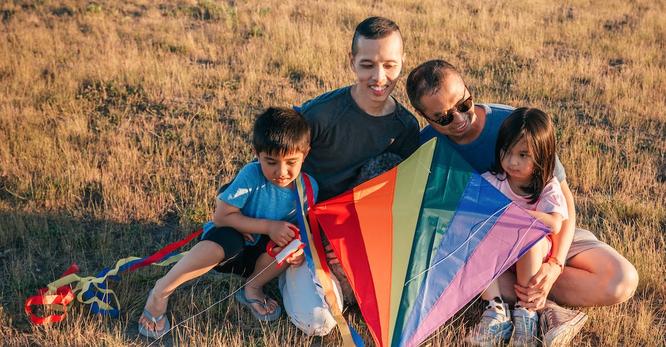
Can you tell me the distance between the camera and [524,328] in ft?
13.9

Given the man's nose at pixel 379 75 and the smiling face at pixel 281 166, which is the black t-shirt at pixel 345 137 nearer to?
the man's nose at pixel 379 75

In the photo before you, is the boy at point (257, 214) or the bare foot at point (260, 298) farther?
the bare foot at point (260, 298)

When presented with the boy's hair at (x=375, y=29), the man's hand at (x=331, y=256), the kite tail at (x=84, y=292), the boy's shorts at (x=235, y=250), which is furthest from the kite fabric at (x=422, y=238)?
the kite tail at (x=84, y=292)

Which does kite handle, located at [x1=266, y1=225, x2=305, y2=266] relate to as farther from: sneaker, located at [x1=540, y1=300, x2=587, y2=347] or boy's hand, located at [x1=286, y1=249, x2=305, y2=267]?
sneaker, located at [x1=540, y1=300, x2=587, y2=347]

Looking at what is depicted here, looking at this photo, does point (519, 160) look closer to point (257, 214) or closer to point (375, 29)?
point (375, 29)

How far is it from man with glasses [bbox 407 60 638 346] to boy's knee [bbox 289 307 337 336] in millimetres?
901

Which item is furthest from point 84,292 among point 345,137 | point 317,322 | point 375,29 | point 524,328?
point 524,328

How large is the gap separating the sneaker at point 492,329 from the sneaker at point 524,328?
50 millimetres

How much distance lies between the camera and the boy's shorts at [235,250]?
4.36 metres

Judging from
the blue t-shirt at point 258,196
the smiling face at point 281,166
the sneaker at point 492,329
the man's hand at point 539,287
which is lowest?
the sneaker at point 492,329

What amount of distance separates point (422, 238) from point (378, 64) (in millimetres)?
1209

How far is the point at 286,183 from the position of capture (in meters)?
4.38

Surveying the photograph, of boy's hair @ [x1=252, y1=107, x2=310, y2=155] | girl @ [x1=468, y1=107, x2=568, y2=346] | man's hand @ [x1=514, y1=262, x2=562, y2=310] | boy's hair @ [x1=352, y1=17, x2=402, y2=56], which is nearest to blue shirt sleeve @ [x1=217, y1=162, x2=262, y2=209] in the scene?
boy's hair @ [x1=252, y1=107, x2=310, y2=155]

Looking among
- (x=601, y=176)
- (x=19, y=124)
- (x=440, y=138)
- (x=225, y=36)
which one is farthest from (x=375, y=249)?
(x=225, y=36)
